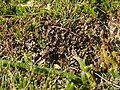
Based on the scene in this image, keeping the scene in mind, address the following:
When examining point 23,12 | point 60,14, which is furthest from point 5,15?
point 60,14

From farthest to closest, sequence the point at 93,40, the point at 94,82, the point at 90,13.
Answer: the point at 90,13 < the point at 93,40 < the point at 94,82

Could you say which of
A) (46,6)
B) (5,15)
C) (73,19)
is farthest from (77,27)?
(5,15)

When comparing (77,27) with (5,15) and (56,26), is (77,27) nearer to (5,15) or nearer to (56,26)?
(56,26)

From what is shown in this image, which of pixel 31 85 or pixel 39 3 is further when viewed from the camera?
pixel 39 3

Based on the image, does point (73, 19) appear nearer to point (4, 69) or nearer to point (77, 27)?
point (77, 27)

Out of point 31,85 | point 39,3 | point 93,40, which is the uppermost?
point 39,3

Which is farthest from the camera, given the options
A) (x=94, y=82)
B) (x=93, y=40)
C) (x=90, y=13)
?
(x=90, y=13)

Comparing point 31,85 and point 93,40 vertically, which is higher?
point 93,40
